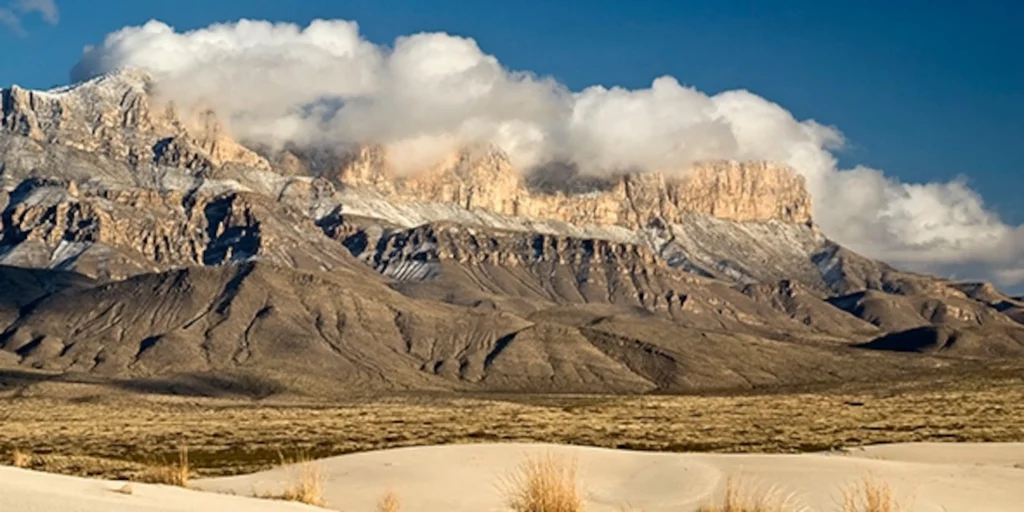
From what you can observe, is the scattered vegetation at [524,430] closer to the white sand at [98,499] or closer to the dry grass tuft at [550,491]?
the white sand at [98,499]

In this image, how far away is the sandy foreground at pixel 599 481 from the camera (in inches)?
643

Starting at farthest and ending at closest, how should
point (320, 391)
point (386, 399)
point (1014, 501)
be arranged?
point (320, 391) → point (386, 399) → point (1014, 501)

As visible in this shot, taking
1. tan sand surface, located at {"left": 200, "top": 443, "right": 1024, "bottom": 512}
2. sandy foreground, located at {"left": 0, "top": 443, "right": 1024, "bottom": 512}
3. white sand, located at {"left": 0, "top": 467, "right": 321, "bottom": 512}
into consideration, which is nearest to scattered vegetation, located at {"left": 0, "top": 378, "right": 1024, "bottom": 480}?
tan sand surface, located at {"left": 200, "top": 443, "right": 1024, "bottom": 512}

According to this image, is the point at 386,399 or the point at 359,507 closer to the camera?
the point at 359,507

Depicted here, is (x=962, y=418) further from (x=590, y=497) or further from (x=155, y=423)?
(x=155, y=423)

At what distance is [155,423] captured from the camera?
94375 millimetres

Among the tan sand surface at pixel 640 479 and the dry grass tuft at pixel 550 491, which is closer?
the dry grass tuft at pixel 550 491

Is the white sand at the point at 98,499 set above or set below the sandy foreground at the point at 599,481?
below

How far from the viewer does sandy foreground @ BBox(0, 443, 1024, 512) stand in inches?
643

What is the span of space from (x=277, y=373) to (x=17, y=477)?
185 m

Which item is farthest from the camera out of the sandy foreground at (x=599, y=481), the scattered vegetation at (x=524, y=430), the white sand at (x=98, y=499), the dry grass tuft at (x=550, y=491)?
the scattered vegetation at (x=524, y=430)

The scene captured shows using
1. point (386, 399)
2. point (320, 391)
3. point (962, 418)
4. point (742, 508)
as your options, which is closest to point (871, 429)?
point (962, 418)

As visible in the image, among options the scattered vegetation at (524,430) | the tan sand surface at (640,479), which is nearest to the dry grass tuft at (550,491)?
the tan sand surface at (640,479)

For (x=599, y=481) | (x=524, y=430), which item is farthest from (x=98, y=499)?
(x=524, y=430)
